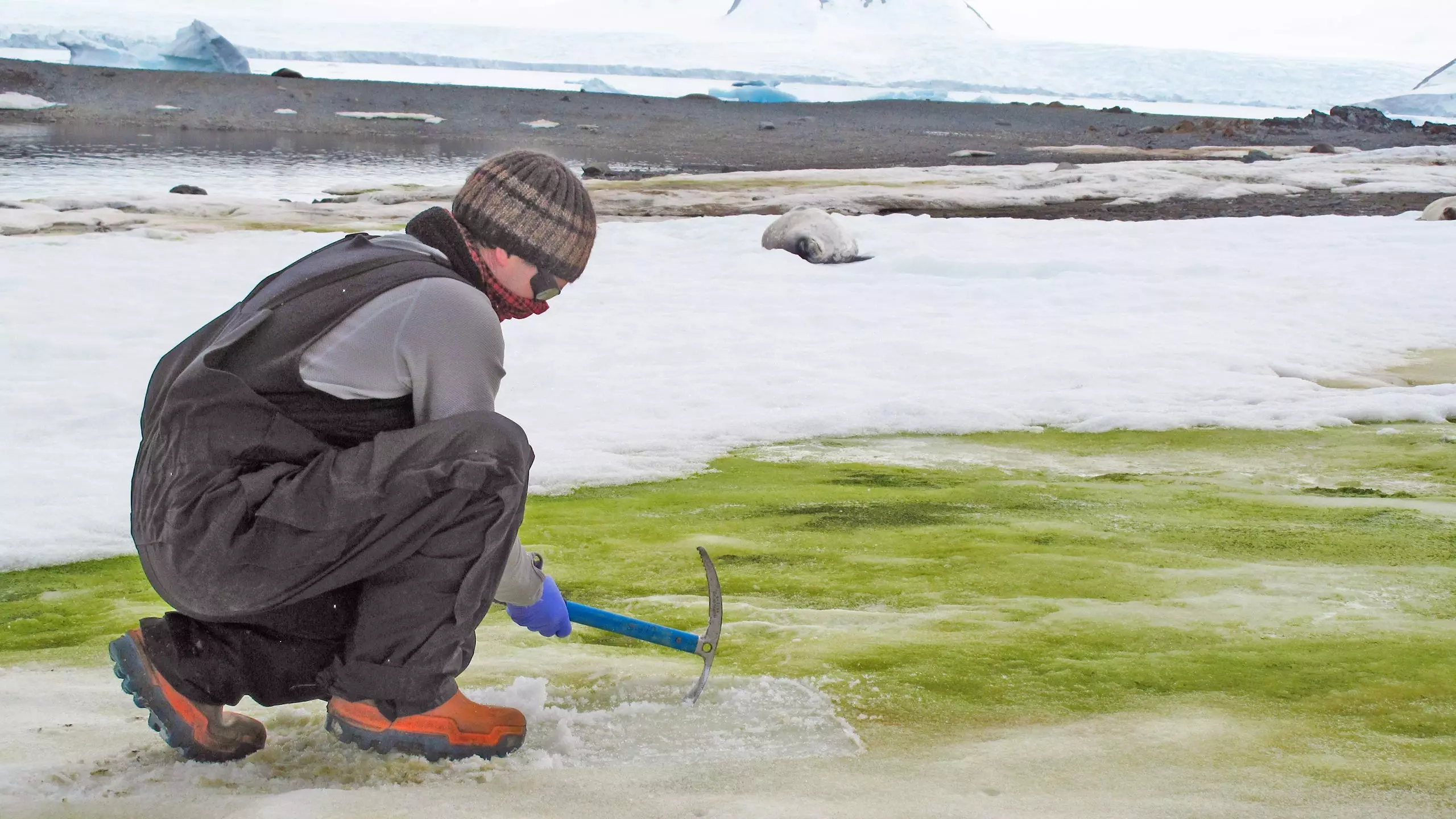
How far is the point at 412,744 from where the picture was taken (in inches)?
71.5

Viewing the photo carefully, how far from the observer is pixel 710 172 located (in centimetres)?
2111

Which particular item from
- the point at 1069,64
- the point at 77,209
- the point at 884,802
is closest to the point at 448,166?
the point at 77,209

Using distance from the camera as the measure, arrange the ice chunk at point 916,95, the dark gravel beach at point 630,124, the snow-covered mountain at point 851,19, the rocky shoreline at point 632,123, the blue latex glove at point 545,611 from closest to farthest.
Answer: the blue latex glove at point 545,611
the dark gravel beach at point 630,124
the rocky shoreline at point 632,123
the ice chunk at point 916,95
the snow-covered mountain at point 851,19

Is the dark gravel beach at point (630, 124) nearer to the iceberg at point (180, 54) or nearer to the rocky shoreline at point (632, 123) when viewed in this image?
the rocky shoreline at point (632, 123)

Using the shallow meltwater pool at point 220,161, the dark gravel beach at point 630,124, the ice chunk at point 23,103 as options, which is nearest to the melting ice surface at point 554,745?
the shallow meltwater pool at point 220,161

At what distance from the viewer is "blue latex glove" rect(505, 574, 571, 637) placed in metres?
2.01

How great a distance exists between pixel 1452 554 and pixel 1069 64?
243ft

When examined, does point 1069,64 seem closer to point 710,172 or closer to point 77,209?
point 710,172

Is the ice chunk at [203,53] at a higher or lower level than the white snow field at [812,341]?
higher

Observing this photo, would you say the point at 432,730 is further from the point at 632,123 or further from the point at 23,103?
the point at 632,123

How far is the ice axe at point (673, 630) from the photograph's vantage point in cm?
210

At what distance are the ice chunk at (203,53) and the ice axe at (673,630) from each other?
138 ft

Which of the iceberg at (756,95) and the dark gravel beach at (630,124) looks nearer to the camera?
the dark gravel beach at (630,124)

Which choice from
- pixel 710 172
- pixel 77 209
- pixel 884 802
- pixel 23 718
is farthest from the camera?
pixel 710 172
